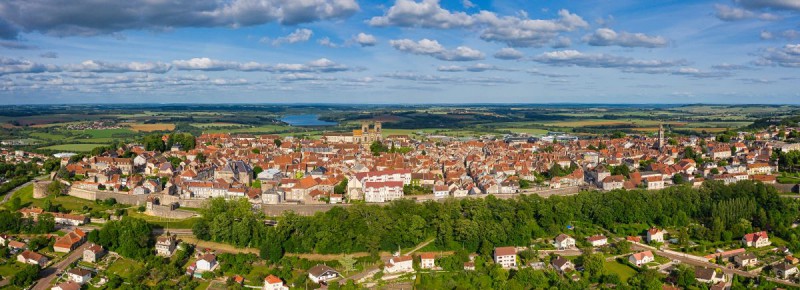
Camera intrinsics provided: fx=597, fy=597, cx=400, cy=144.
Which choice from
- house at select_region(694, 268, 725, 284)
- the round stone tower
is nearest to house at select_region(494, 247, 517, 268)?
house at select_region(694, 268, 725, 284)

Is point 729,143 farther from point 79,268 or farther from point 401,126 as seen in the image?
point 401,126

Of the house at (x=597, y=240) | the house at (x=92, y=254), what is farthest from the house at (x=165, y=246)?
the house at (x=597, y=240)

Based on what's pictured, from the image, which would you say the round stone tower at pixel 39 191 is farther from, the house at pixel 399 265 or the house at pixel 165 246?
the house at pixel 399 265

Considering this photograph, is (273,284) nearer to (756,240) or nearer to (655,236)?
(655,236)

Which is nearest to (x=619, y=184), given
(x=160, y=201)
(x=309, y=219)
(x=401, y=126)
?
(x=309, y=219)

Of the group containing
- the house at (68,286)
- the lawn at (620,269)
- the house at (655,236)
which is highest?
the house at (655,236)
